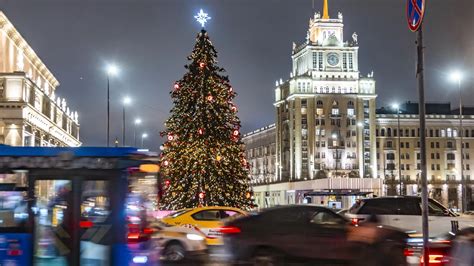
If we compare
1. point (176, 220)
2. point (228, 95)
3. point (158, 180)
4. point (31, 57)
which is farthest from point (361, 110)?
point (158, 180)

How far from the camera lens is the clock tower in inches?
5571

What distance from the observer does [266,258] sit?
15391mm

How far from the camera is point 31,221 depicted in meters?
13.5

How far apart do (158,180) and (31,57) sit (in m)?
90.8

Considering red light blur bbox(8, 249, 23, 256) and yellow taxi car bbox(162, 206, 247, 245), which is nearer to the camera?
red light blur bbox(8, 249, 23, 256)

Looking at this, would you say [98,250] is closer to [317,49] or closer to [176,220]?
[176,220]

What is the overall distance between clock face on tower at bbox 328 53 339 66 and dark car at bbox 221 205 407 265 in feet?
453

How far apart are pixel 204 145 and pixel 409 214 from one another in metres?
20.1

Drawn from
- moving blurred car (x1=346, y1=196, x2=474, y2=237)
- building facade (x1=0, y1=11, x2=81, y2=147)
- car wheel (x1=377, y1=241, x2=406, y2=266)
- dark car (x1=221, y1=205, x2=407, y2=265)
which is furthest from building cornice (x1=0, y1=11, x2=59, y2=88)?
car wheel (x1=377, y1=241, x2=406, y2=266)

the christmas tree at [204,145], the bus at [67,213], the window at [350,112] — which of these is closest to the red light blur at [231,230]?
the bus at [67,213]

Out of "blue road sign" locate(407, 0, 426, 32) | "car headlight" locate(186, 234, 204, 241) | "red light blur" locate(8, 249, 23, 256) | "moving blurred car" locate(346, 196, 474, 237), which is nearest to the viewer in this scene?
"blue road sign" locate(407, 0, 426, 32)

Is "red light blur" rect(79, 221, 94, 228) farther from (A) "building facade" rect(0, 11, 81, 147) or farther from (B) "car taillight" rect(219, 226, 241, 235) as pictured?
(A) "building facade" rect(0, 11, 81, 147)

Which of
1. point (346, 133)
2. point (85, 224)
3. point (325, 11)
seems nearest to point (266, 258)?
point (85, 224)

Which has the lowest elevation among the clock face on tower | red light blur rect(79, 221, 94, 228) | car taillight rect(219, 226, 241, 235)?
car taillight rect(219, 226, 241, 235)
